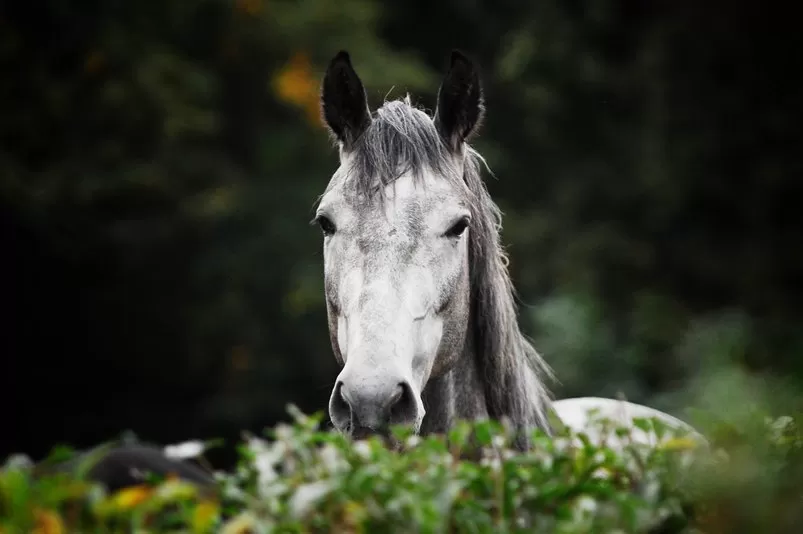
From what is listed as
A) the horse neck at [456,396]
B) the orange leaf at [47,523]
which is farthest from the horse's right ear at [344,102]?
the orange leaf at [47,523]

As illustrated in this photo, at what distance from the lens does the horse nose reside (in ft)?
9.82

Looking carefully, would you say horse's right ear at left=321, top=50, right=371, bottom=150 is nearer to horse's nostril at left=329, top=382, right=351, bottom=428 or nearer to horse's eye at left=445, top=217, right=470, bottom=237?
horse's eye at left=445, top=217, right=470, bottom=237

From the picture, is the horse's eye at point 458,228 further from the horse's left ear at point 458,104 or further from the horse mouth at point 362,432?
the horse mouth at point 362,432

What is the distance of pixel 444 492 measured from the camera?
5.90 feet

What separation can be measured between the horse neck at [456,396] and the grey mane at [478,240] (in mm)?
32

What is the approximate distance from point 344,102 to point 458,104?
44 centimetres

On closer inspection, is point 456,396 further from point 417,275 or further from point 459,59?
point 459,59

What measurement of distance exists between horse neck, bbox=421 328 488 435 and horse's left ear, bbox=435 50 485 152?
753mm

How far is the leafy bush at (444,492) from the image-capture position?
1.75 m

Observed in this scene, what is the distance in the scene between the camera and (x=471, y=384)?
12.4 ft

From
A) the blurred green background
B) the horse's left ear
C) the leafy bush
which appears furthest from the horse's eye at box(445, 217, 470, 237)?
the blurred green background

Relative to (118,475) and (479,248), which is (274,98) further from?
(118,475)

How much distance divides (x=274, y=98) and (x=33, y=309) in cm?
626

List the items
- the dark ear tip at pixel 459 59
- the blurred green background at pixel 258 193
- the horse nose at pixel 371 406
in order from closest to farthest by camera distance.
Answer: the horse nose at pixel 371 406 < the dark ear tip at pixel 459 59 < the blurred green background at pixel 258 193
